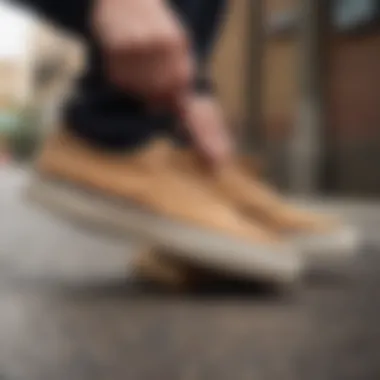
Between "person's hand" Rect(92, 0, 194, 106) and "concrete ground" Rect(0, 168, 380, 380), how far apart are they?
0.17 metres

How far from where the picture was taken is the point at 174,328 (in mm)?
584

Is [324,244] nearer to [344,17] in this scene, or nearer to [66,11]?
[66,11]

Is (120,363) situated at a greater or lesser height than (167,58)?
lesser

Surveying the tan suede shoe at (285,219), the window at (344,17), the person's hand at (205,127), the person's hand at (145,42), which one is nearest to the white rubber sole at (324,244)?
the tan suede shoe at (285,219)

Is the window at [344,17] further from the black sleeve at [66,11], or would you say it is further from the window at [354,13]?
the black sleeve at [66,11]

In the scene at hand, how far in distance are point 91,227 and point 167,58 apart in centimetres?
14

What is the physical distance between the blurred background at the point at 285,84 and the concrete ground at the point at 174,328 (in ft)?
0.53

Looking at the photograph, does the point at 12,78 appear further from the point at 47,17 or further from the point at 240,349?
the point at 240,349

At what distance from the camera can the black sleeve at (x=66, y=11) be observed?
75 centimetres

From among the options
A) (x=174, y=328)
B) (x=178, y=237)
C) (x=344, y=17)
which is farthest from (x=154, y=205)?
(x=344, y=17)

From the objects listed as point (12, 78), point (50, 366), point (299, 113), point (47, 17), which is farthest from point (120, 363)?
point (299, 113)

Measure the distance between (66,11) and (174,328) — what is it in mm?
299

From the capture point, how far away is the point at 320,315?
635 mm

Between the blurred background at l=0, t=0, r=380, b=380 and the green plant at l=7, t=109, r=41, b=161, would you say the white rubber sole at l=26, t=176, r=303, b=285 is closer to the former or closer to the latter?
the blurred background at l=0, t=0, r=380, b=380
